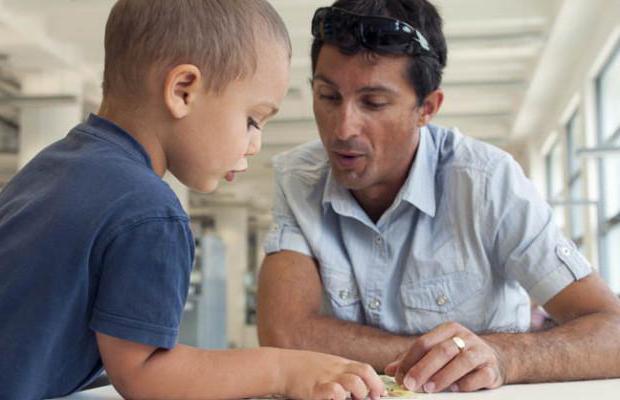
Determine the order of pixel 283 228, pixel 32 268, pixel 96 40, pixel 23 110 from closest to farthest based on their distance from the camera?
pixel 32 268
pixel 283 228
pixel 96 40
pixel 23 110

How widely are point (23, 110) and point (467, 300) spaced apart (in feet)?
27.6

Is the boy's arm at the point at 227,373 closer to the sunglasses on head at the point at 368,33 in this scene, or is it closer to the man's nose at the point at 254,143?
the man's nose at the point at 254,143

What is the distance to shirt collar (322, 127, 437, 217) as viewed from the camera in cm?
184

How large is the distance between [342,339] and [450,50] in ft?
22.2

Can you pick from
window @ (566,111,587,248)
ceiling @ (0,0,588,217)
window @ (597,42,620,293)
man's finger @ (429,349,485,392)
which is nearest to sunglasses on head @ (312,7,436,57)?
man's finger @ (429,349,485,392)

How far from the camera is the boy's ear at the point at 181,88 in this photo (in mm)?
1079

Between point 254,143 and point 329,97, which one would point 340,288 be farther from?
point 254,143

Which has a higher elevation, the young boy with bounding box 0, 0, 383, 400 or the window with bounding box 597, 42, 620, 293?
the young boy with bounding box 0, 0, 383, 400

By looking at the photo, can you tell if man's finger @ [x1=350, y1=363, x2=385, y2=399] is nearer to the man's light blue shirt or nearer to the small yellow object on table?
the small yellow object on table

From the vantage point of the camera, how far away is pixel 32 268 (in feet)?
3.09

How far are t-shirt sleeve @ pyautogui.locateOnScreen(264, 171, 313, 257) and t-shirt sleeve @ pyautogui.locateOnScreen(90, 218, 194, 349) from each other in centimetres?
91

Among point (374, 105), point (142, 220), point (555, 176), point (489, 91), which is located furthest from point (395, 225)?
point (555, 176)

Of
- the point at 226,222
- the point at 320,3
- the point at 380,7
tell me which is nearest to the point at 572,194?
the point at 320,3

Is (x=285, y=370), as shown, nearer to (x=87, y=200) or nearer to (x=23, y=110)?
(x=87, y=200)
